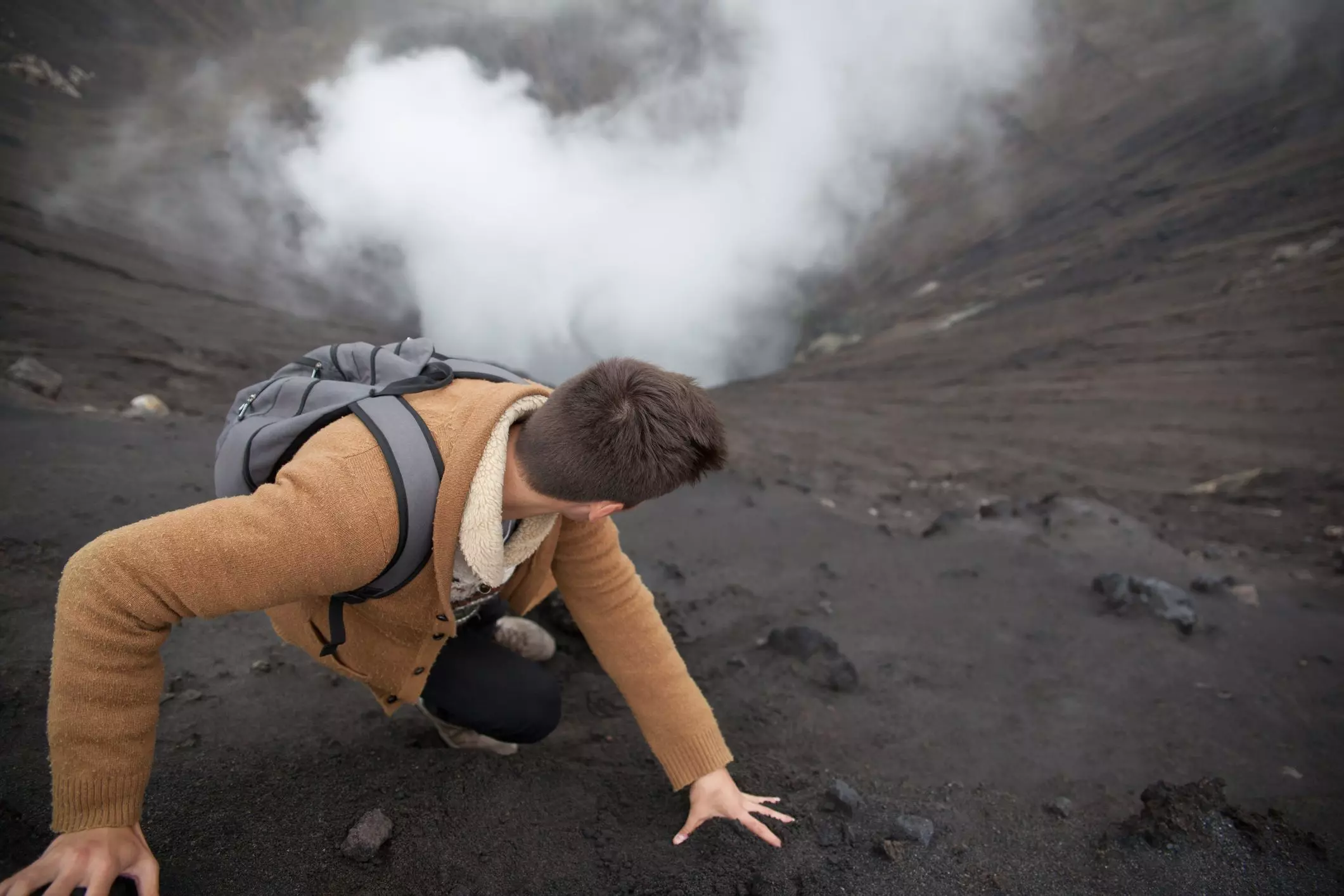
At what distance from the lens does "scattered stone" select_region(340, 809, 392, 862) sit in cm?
151

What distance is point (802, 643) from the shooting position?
286 cm

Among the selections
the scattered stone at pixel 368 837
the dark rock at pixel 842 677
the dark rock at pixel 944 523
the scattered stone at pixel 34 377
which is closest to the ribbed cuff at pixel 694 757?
the scattered stone at pixel 368 837

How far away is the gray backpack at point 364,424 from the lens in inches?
46.8

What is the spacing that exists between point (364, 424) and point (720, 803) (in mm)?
1153

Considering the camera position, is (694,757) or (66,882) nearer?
(66,882)

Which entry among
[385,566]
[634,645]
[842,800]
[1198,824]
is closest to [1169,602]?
[1198,824]

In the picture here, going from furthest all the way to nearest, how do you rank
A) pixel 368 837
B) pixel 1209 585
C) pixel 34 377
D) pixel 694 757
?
1. pixel 34 377
2. pixel 1209 585
3. pixel 694 757
4. pixel 368 837

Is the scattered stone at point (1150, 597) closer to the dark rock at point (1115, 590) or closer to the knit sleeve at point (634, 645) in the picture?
the dark rock at point (1115, 590)

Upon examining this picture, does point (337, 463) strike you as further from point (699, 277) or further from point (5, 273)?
point (699, 277)

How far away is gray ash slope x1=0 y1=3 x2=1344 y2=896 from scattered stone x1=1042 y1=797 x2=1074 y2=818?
0.07ft

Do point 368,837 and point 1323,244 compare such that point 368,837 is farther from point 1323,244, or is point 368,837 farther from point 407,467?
point 1323,244

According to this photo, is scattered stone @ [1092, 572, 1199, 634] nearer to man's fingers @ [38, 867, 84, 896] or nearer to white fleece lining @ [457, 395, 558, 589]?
white fleece lining @ [457, 395, 558, 589]

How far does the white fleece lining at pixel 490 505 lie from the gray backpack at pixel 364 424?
0.22 ft

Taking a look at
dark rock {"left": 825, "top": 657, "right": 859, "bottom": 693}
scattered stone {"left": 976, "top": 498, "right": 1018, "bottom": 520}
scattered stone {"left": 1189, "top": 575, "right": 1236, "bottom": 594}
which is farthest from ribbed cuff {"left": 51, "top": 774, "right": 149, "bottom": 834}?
scattered stone {"left": 976, "top": 498, "right": 1018, "bottom": 520}
